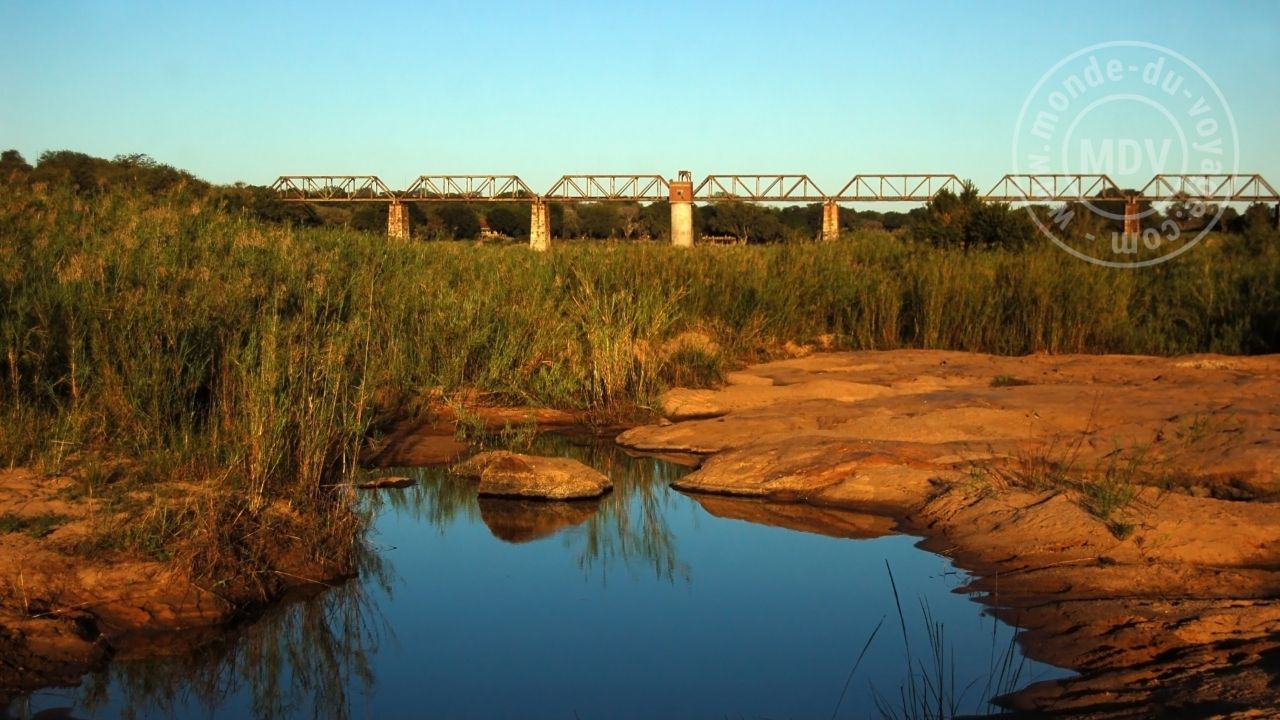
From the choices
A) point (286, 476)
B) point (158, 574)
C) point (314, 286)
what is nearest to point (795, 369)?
point (314, 286)

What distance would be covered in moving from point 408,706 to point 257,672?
2.90 ft

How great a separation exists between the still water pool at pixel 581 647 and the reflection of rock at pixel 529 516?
0.20 feet

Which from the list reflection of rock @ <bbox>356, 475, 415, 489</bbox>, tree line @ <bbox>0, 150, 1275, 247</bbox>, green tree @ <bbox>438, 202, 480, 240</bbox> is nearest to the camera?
reflection of rock @ <bbox>356, 475, 415, 489</bbox>

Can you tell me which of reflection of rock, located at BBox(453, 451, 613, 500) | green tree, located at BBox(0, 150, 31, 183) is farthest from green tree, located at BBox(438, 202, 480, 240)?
reflection of rock, located at BBox(453, 451, 613, 500)

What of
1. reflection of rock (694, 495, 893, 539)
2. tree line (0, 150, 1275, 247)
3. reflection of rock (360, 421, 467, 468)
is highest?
tree line (0, 150, 1275, 247)

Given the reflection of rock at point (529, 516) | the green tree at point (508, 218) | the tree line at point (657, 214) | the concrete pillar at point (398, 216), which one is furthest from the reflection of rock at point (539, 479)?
the green tree at point (508, 218)

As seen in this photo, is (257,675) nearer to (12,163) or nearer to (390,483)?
(390,483)

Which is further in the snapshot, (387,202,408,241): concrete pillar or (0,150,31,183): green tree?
(387,202,408,241): concrete pillar

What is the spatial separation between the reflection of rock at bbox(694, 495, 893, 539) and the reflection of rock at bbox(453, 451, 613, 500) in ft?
2.74

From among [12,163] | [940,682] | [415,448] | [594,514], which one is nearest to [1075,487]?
[940,682]

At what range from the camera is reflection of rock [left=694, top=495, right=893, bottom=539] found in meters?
7.71

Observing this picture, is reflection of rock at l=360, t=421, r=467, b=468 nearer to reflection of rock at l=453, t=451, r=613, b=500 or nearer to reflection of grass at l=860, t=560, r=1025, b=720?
reflection of rock at l=453, t=451, r=613, b=500

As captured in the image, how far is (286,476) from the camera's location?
281 inches

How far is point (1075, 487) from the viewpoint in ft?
24.8
